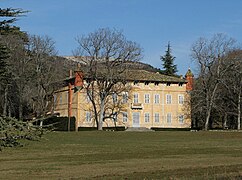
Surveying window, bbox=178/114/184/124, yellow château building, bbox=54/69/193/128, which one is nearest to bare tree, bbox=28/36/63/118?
yellow château building, bbox=54/69/193/128

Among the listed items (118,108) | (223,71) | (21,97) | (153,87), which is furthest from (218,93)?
(21,97)

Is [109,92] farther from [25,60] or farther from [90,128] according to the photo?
[25,60]

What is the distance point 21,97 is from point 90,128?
1098 centimetres

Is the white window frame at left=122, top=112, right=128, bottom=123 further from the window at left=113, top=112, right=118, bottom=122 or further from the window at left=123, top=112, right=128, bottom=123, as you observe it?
the window at left=113, top=112, right=118, bottom=122

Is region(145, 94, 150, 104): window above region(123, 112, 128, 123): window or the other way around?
above

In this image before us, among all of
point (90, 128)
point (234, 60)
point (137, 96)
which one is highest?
point (234, 60)

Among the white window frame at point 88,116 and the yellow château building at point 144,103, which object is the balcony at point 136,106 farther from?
the white window frame at point 88,116

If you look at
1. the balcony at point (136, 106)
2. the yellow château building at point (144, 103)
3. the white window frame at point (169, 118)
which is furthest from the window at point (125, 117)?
the white window frame at point (169, 118)

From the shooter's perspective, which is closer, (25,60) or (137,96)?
(25,60)

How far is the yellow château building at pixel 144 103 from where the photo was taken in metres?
77.8

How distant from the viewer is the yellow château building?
77.8 meters

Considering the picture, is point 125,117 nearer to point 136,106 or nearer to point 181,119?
point 136,106

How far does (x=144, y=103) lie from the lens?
266ft

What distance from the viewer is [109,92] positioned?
74.6 m
